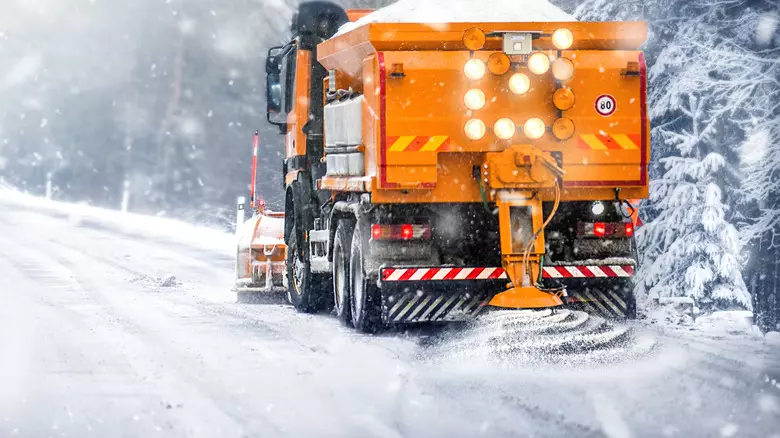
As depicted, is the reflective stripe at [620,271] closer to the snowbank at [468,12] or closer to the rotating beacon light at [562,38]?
the rotating beacon light at [562,38]

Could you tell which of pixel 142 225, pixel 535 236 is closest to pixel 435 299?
pixel 535 236

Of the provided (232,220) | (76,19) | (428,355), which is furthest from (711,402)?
(76,19)

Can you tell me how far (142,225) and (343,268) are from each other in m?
19.4

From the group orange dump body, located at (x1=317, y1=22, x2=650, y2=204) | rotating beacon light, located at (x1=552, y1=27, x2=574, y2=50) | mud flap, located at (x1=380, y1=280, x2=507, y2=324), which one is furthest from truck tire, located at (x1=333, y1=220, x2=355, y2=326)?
rotating beacon light, located at (x1=552, y1=27, x2=574, y2=50)

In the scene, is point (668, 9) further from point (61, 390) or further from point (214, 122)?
point (214, 122)

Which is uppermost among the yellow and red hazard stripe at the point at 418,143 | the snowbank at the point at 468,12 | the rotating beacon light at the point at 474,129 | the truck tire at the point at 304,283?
the snowbank at the point at 468,12

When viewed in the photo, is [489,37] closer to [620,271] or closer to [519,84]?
[519,84]

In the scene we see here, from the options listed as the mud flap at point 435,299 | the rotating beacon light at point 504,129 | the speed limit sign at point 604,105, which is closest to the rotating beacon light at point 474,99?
the rotating beacon light at point 504,129

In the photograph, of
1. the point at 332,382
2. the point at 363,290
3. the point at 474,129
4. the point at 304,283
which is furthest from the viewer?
the point at 304,283

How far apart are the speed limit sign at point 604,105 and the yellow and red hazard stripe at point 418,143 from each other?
121 centimetres

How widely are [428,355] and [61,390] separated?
2.51 m

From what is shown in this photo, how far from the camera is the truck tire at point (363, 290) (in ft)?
30.9

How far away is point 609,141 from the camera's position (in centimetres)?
919

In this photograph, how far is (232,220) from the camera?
41219mm
